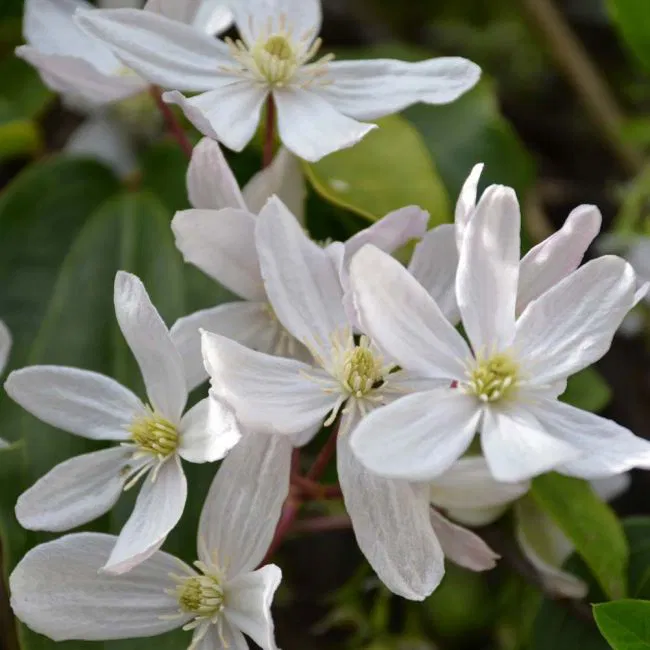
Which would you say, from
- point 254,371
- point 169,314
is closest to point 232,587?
point 254,371

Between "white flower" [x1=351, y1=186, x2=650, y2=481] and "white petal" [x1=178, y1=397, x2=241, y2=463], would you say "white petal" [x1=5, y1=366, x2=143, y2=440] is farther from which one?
"white flower" [x1=351, y1=186, x2=650, y2=481]

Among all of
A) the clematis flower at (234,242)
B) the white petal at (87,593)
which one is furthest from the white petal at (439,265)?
the white petal at (87,593)

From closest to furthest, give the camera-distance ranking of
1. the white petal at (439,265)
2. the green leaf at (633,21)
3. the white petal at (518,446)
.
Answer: the white petal at (518,446) < the white petal at (439,265) < the green leaf at (633,21)

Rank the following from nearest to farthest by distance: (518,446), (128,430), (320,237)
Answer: (518,446)
(128,430)
(320,237)

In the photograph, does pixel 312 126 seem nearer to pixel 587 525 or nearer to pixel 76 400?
pixel 76 400

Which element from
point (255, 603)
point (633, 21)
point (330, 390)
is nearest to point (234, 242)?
point (330, 390)

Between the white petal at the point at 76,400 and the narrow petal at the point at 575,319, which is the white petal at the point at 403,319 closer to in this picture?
the narrow petal at the point at 575,319
